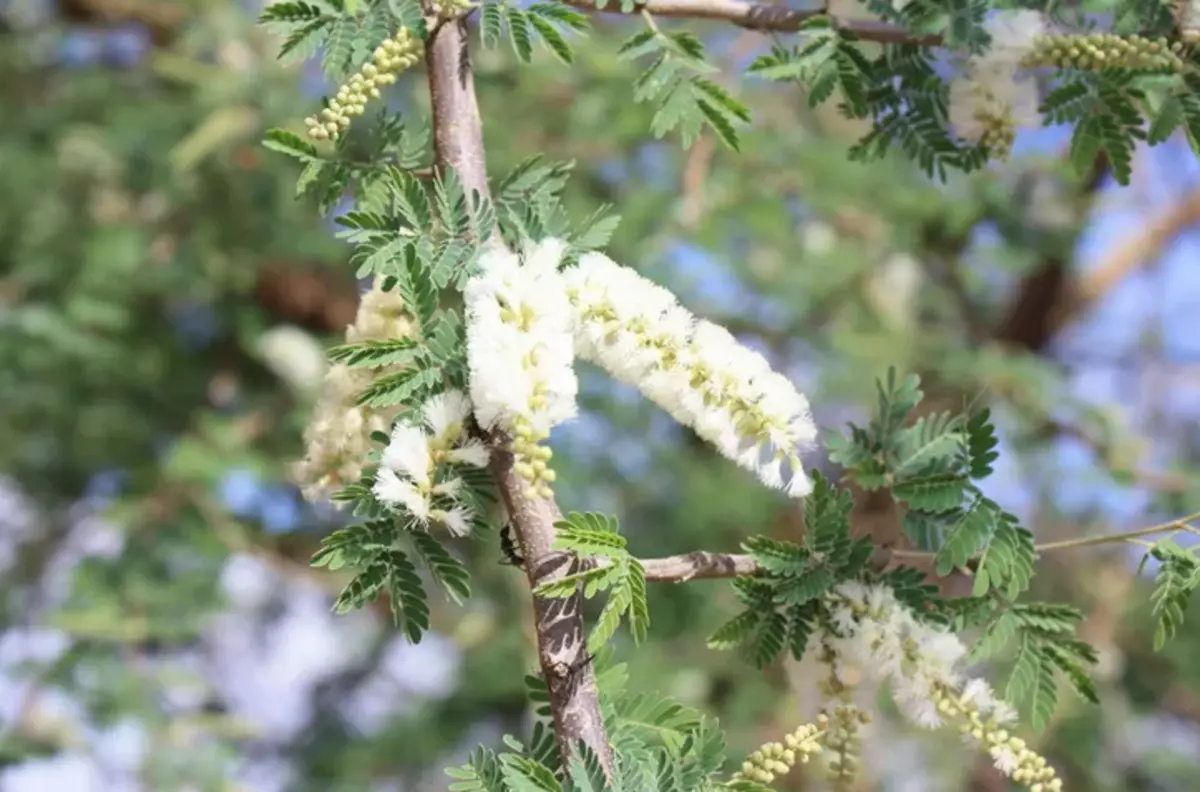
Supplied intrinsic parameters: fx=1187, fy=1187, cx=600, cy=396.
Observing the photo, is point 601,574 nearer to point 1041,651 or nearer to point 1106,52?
point 1041,651

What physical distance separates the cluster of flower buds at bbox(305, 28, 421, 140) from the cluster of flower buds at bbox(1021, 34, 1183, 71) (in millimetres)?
411

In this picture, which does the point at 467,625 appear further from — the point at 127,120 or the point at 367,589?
the point at 367,589

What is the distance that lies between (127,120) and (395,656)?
143cm

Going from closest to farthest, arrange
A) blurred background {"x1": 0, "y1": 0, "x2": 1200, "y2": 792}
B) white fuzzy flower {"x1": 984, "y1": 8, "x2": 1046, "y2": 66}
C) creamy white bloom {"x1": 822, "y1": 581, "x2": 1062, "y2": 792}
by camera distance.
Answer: creamy white bloom {"x1": 822, "y1": 581, "x2": 1062, "y2": 792}
white fuzzy flower {"x1": 984, "y1": 8, "x2": 1046, "y2": 66}
blurred background {"x1": 0, "y1": 0, "x2": 1200, "y2": 792}

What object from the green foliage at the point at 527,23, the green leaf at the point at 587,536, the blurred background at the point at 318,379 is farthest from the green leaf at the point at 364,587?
the blurred background at the point at 318,379

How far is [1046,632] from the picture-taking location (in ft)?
2.46

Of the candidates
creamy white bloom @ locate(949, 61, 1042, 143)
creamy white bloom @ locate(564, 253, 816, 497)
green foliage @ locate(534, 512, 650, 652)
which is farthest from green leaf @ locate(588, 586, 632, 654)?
creamy white bloom @ locate(949, 61, 1042, 143)

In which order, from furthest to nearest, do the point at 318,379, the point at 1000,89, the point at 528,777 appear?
the point at 318,379 → the point at 1000,89 → the point at 528,777

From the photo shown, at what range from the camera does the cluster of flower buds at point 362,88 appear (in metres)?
0.66

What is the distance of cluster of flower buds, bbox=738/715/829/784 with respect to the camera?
2.04 feet

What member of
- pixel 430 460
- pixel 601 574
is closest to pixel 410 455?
pixel 430 460

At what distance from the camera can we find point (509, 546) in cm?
65

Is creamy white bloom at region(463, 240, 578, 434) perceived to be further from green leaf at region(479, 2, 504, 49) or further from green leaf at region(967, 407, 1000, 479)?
green leaf at region(967, 407, 1000, 479)

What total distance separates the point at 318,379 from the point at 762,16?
1458 millimetres
